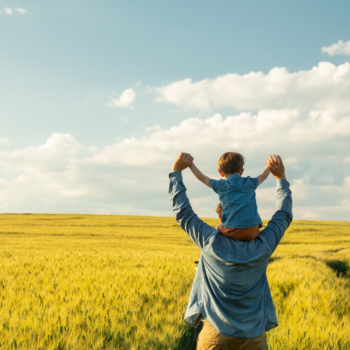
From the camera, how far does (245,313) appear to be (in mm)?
2799

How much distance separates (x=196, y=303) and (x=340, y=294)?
6.34m

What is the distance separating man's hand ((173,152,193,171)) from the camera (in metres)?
2.76

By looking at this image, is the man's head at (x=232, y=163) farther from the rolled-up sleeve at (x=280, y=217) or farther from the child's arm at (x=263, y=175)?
the rolled-up sleeve at (x=280, y=217)

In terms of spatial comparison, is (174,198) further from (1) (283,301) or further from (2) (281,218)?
(1) (283,301)

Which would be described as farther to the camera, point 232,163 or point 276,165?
point 276,165

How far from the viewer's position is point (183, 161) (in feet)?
9.04

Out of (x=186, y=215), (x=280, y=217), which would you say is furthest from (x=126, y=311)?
(x=280, y=217)

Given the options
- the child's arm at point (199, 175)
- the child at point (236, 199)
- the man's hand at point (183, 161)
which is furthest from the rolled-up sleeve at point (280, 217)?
the man's hand at point (183, 161)

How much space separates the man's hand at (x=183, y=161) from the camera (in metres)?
2.76

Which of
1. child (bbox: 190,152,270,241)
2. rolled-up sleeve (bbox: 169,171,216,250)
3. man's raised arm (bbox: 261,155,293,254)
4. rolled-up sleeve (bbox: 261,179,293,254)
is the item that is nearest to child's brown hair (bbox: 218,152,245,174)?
child (bbox: 190,152,270,241)

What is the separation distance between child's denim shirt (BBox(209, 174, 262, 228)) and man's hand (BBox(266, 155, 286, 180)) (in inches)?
19.4

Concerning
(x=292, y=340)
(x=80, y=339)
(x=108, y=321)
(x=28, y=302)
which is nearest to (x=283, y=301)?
(x=292, y=340)

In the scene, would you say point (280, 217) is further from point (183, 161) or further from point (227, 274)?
point (183, 161)

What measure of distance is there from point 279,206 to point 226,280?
0.91m
